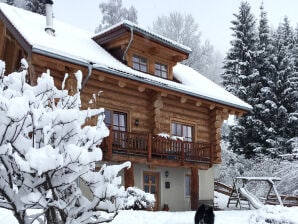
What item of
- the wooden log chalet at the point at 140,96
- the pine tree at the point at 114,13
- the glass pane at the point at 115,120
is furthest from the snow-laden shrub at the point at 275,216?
the pine tree at the point at 114,13

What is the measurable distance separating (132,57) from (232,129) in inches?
557

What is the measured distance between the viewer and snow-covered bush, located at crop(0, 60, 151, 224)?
3.73 meters

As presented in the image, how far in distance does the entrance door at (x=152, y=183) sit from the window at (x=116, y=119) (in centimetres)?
222

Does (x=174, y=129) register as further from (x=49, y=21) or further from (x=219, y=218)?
(x=49, y=21)

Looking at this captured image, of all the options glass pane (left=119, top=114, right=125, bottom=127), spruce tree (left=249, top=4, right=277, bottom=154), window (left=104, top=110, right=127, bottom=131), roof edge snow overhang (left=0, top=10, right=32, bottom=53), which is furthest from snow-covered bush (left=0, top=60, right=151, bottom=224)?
spruce tree (left=249, top=4, right=277, bottom=154)

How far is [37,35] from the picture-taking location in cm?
1359

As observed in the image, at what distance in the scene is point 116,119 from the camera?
15688 millimetres

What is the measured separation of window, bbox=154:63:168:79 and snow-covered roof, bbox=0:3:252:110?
38.2 inches

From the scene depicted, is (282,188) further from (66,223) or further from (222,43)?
(222,43)

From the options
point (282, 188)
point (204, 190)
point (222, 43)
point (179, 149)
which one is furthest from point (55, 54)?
point (222, 43)

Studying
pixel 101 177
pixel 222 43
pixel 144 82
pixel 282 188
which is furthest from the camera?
pixel 222 43

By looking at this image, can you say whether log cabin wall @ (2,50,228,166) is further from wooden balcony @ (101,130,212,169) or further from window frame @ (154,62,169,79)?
window frame @ (154,62,169,79)

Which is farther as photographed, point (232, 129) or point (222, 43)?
point (222, 43)

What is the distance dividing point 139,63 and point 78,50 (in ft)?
11.9
